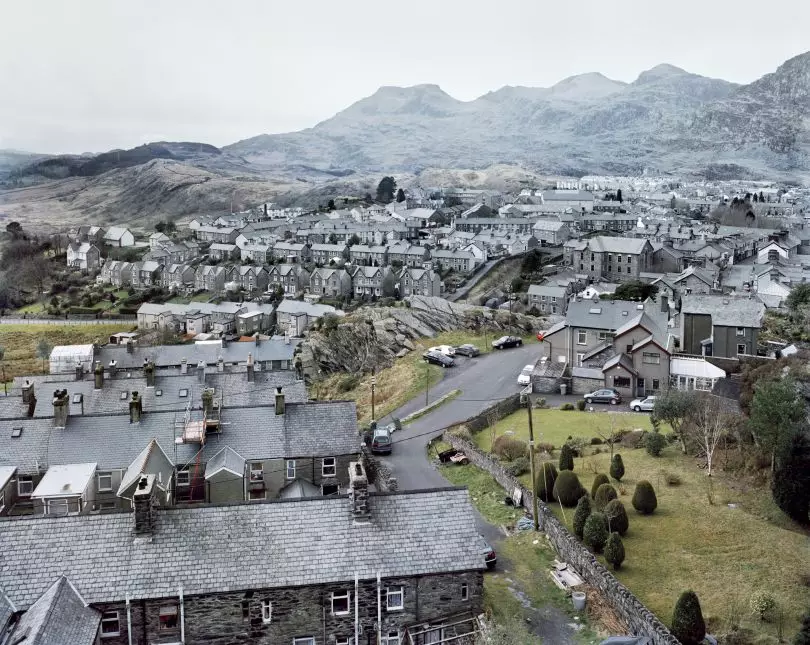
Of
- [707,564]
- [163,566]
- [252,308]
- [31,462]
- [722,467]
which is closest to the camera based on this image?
[163,566]

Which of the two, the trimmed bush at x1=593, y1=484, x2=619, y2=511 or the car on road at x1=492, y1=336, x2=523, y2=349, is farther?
the car on road at x1=492, y1=336, x2=523, y2=349

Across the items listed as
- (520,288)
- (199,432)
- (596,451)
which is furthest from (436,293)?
(199,432)

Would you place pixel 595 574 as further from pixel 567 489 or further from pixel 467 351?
pixel 467 351

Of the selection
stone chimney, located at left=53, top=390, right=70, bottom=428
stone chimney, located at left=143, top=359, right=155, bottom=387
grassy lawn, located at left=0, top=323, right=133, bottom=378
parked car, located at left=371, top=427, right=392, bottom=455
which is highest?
stone chimney, located at left=53, top=390, right=70, bottom=428

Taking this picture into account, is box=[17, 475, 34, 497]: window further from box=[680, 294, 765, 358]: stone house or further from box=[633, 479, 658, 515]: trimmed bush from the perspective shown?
box=[680, 294, 765, 358]: stone house

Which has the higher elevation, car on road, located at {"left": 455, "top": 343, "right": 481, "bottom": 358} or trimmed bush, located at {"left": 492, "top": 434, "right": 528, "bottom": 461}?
car on road, located at {"left": 455, "top": 343, "right": 481, "bottom": 358}

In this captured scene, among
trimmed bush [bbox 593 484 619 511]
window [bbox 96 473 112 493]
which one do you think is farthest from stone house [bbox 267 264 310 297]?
trimmed bush [bbox 593 484 619 511]

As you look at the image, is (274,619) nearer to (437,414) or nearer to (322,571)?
(322,571)

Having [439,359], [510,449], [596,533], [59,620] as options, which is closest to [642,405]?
[510,449]
